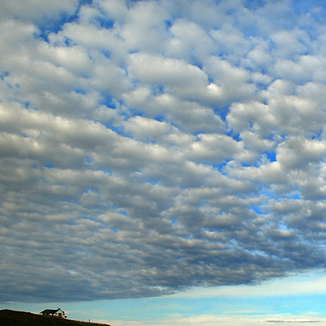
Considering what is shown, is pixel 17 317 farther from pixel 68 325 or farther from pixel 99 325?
pixel 99 325

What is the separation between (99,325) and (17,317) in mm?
50063

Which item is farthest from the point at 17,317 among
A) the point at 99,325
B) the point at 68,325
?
the point at 99,325

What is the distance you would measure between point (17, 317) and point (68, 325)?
79.7 ft

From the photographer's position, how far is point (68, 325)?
552 feet

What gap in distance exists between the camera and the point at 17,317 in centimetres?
16175

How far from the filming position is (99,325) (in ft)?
637

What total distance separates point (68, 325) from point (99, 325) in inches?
1211

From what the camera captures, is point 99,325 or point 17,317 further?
point 99,325

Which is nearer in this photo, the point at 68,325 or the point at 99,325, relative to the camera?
the point at 68,325
